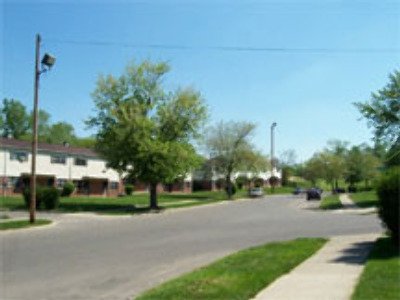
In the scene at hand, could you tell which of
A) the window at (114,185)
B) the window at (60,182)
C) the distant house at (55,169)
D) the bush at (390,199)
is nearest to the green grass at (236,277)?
the bush at (390,199)

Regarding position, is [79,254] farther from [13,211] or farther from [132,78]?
[132,78]

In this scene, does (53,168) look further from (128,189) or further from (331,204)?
(331,204)

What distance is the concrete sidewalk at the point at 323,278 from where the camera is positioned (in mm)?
9469

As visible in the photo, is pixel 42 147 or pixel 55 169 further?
pixel 55 169

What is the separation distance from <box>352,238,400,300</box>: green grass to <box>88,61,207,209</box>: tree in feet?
88.3

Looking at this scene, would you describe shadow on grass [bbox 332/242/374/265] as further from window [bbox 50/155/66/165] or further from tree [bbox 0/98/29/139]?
tree [bbox 0/98/29/139]

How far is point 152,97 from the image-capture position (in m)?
42.4

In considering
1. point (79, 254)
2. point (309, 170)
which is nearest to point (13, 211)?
point (79, 254)

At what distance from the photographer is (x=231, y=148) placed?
74688mm

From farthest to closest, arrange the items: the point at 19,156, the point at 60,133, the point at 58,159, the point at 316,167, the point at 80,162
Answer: the point at 60,133 < the point at 316,167 < the point at 80,162 < the point at 58,159 < the point at 19,156

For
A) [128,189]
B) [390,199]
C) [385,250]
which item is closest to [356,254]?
[385,250]

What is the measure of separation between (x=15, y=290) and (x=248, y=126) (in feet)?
215

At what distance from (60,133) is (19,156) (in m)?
63.4

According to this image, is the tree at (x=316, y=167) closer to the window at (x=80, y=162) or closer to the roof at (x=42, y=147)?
the roof at (x=42, y=147)
